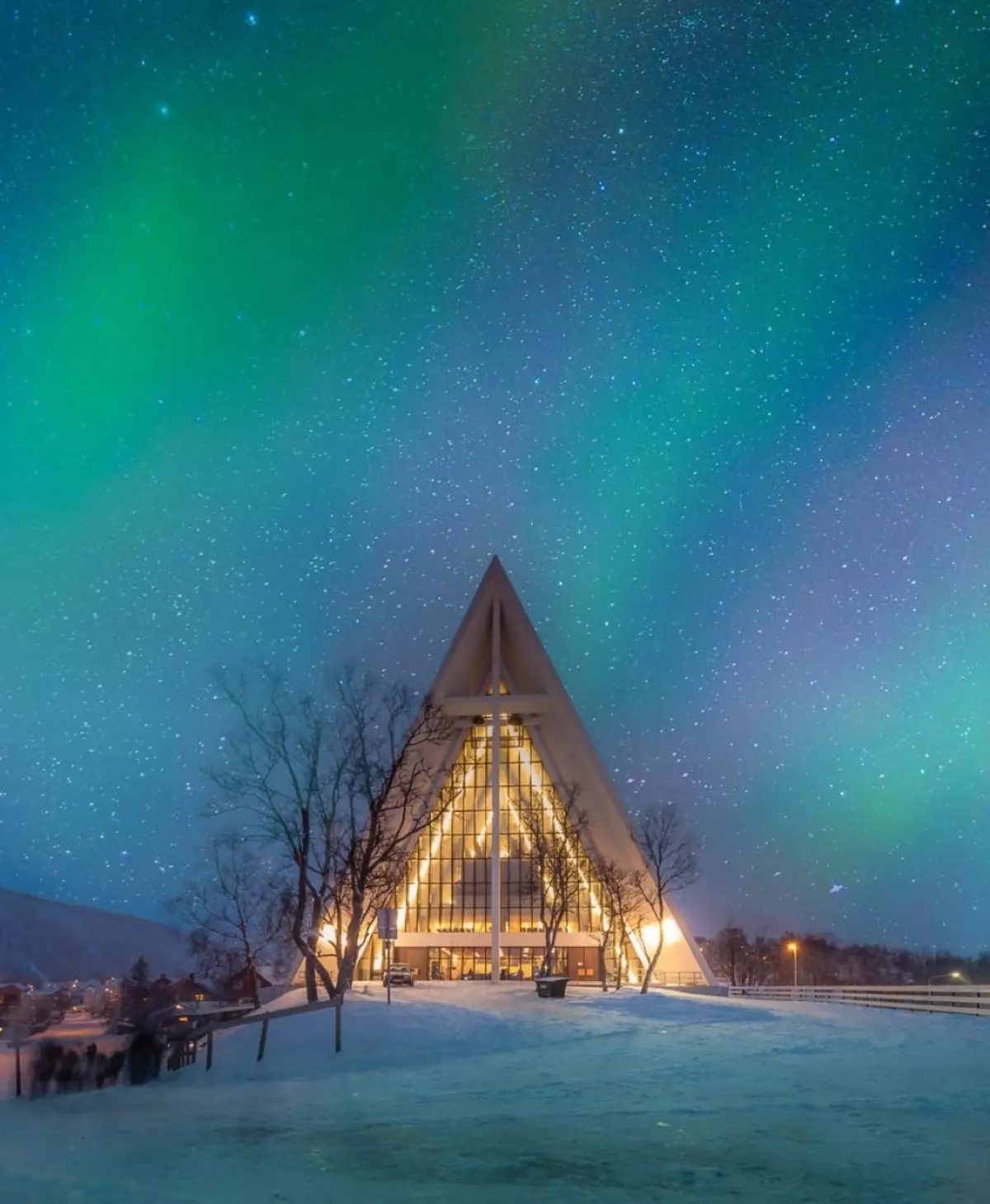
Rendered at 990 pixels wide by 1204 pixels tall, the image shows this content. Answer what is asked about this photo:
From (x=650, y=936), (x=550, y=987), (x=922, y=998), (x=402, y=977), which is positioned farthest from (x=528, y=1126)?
(x=650, y=936)

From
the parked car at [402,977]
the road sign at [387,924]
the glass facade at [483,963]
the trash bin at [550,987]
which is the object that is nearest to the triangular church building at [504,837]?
the glass facade at [483,963]

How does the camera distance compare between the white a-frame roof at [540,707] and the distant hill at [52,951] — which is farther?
the distant hill at [52,951]

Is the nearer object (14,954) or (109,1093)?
(109,1093)

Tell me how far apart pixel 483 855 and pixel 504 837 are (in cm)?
146

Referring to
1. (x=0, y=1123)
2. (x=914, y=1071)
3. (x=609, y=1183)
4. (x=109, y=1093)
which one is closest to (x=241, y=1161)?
(x=609, y=1183)

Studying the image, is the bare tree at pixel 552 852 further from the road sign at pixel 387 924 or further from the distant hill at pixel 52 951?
the distant hill at pixel 52 951

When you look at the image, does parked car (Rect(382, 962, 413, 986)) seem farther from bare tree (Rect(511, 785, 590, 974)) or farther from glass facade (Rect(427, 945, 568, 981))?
glass facade (Rect(427, 945, 568, 981))

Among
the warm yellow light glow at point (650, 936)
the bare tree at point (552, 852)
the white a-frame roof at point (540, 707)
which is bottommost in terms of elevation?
the warm yellow light glow at point (650, 936)

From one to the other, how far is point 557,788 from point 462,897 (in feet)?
Answer: 24.4

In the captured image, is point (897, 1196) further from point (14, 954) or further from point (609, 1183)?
point (14, 954)

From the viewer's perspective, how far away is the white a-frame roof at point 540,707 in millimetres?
55375

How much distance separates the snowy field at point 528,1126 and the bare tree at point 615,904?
30032mm

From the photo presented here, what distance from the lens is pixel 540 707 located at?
5825 centimetres

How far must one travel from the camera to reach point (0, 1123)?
30.7 feet
